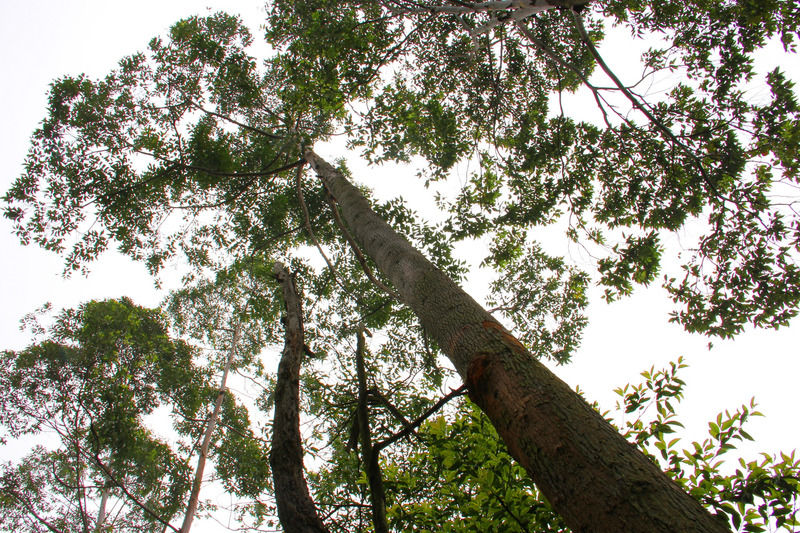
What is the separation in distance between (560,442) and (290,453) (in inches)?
56.4

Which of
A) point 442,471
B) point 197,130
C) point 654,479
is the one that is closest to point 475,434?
point 442,471

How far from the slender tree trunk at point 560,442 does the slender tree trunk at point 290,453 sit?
98cm

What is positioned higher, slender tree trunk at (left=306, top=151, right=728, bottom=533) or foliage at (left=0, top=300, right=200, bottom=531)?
foliage at (left=0, top=300, right=200, bottom=531)

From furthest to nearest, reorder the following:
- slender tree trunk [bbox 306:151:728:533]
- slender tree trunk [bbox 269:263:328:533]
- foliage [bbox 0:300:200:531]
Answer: foliage [bbox 0:300:200:531] < slender tree trunk [bbox 269:263:328:533] < slender tree trunk [bbox 306:151:728:533]

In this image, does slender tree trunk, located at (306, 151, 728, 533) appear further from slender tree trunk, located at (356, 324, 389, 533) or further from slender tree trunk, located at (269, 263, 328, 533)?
slender tree trunk, located at (269, 263, 328, 533)

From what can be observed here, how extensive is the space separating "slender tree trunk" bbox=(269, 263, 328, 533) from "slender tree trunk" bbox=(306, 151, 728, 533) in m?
0.98

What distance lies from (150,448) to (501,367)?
516 inches

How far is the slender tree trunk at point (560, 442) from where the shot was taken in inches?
42.8

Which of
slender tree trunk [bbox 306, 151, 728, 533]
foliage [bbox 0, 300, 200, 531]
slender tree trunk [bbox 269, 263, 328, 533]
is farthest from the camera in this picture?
foliage [bbox 0, 300, 200, 531]

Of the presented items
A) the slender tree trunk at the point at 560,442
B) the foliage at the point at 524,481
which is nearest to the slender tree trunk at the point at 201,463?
the foliage at the point at 524,481

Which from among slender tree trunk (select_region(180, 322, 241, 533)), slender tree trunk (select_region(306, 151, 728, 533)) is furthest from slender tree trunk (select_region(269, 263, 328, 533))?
slender tree trunk (select_region(180, 322, 241, 533))

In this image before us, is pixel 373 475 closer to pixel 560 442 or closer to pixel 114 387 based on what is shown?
pixel 560 442

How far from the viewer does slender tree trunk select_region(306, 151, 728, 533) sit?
109cm

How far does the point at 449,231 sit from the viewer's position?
6816 mm
